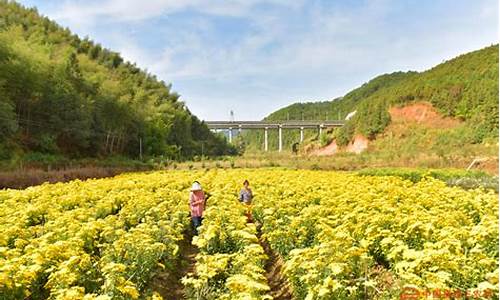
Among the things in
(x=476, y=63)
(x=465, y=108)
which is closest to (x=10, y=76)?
(x=465, y=108)

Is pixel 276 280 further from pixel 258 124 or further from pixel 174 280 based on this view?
pixel 258 124

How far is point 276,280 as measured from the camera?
9359mm

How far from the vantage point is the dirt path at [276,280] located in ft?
27.5

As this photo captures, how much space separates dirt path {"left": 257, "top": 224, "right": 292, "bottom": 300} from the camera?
8391 millimetres

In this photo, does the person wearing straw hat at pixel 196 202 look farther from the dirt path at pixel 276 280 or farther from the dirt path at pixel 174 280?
the dirt path at pixel 276 280

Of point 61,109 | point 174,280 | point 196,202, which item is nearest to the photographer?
point 174,280

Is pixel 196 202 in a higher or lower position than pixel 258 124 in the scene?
lower

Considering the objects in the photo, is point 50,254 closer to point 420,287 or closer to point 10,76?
point 420,287

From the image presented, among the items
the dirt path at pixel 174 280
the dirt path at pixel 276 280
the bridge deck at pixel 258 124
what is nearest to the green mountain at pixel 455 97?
the bridge deck at pixel 258 124

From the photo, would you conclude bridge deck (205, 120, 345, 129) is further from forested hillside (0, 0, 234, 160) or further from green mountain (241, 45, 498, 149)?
forested hillside (0, 0, 234, 160)

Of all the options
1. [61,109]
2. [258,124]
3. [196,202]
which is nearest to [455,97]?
[61,109]

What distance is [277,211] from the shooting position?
1136cm

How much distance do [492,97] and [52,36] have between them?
6094 centimetres

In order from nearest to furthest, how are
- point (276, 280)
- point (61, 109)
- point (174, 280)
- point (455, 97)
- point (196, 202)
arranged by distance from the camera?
point (276, 280) < point (174, 280) < point (196, 202) < point (61, 109) < point (455, 97)
